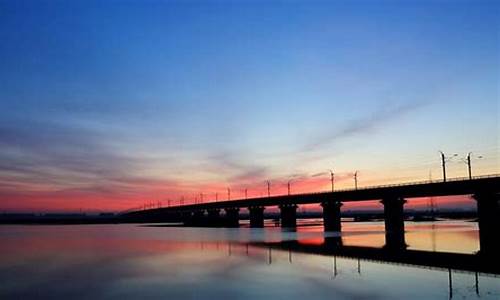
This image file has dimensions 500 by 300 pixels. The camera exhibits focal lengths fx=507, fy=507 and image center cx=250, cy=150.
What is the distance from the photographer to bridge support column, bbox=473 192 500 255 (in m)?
81.0

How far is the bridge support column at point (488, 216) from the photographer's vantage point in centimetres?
8101

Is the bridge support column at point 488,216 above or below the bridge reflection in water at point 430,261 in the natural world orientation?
above

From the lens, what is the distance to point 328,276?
41.7m

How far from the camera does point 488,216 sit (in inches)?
3479

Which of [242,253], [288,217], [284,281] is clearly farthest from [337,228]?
[284,281]

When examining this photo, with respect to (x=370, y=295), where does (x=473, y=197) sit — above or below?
above

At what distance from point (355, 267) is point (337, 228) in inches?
3834

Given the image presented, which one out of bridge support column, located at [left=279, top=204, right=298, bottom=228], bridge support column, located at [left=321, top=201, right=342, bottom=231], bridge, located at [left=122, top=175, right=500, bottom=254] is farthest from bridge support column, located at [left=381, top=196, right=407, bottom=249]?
bridge support column, located at [left=279, top=204, right=298, bottom=228]

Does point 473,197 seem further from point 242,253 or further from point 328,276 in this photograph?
point 328,276

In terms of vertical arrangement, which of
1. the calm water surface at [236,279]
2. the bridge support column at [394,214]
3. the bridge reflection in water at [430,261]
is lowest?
the bridge reflection in water at [430,261]

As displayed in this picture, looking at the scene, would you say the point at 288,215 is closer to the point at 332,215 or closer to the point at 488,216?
the point at 332,215

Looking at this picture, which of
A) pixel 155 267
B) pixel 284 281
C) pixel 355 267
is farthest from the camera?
pixel 155 267

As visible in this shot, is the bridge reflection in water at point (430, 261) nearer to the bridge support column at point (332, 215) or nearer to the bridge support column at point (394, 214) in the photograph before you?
the bridge support column at point (394, 214)

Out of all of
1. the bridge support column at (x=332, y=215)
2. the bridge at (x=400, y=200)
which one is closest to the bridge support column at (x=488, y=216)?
the bridge at (x=400, y=200)
